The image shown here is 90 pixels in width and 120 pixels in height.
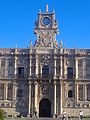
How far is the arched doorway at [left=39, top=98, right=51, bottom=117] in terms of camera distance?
248 ft

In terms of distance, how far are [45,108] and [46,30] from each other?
14.8 meters

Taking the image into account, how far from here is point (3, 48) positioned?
77562 mm

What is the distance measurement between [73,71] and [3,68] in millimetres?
13118

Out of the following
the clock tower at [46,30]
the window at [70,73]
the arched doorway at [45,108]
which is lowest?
the arched doorway at [45,108]

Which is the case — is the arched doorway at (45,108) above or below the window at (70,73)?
below

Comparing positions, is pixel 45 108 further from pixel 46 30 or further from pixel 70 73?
pixel 46 30

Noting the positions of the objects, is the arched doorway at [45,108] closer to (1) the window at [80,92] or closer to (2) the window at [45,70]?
(2) the window at [45,70]

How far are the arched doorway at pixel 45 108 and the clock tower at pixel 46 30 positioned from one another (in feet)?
34.6

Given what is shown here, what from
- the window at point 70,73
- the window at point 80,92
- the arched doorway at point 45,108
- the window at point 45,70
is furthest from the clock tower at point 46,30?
the arched doorway at point 45,108

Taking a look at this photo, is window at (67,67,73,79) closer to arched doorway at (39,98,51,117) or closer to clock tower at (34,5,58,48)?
clock tower at (34,5,58,48)

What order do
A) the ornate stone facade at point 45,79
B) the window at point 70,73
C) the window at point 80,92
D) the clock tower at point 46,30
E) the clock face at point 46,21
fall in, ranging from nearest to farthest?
1. the ornate stone facade at point 45,79
2. the window at point 80,92
3. the window at point 70,73
4. the clock tower at point 46,30
5. the clock face at point 46,21

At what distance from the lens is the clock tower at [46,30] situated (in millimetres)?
77562

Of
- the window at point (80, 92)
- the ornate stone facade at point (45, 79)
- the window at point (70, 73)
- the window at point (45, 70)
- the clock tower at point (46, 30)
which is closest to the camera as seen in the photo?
the ornate stone facade at point (45, 79)

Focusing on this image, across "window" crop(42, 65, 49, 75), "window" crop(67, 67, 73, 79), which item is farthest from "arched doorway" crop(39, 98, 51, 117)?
"window" crop(67, 67, 73, 79)
